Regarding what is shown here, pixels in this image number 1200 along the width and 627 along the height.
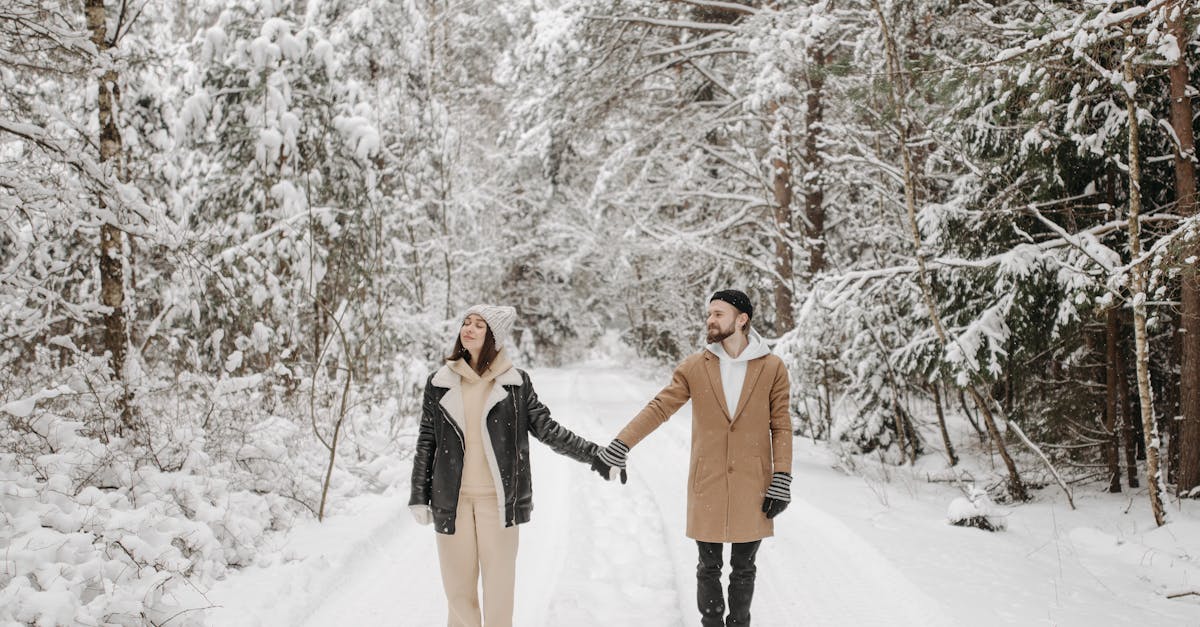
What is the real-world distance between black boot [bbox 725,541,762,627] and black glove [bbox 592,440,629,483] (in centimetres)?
77

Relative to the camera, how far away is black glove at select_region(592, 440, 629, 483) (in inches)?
148

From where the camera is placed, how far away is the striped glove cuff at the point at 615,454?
12.4 feet

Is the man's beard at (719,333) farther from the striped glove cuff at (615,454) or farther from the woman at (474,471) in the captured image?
the woman at (474,471)

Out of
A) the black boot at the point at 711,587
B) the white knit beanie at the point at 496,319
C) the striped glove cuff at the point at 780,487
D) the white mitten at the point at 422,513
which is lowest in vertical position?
the black boot at the point at 711,587

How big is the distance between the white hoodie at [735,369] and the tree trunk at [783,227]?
7.48 meters

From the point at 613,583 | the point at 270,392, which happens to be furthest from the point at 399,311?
the point at 613,583

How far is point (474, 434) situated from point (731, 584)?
1.68 meters

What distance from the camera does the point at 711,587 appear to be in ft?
12.4

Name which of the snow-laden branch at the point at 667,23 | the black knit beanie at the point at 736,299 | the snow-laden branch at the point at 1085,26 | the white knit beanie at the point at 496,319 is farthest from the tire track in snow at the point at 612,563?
the snow-laden branch at the point at 667,23

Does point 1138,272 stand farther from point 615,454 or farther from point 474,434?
point 474,434

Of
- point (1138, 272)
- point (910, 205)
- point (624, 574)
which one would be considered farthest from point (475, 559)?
point (910, 205)

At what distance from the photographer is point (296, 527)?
598cm

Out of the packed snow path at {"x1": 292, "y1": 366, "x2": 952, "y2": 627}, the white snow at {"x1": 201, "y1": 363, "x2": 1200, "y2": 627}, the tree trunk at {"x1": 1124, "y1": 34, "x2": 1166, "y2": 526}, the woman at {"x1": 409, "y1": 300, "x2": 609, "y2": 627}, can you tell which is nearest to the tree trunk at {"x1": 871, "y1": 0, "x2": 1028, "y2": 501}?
the white snow at {"x1": 201, "y1": 363, "x2": 1200, "y2": 627}

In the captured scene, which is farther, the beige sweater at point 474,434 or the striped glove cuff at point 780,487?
the striped glove cuff at point 780,487
